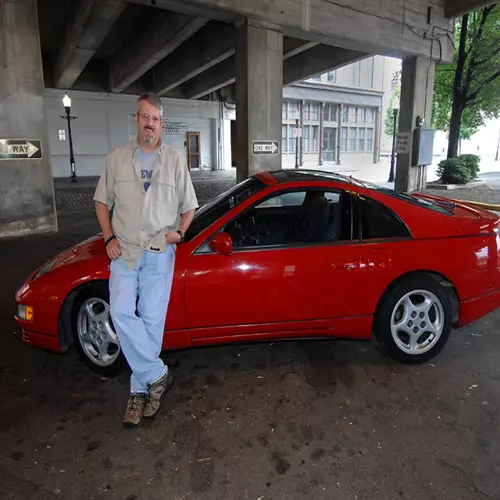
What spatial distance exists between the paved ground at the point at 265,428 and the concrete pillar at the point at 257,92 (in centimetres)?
833

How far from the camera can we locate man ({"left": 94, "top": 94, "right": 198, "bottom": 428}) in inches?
105

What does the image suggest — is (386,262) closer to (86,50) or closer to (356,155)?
(86,50)

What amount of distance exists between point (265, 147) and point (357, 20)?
492 centimetres

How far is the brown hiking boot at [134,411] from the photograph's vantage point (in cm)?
279

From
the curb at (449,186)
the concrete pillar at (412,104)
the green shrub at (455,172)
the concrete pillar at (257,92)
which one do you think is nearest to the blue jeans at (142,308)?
the concrete pillar at (257,92)

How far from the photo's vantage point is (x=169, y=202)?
2754 millimetres

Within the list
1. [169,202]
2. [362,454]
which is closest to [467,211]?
[362,454]

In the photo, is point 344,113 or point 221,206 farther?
point 344,113

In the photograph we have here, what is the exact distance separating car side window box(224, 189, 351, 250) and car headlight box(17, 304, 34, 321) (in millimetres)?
1599

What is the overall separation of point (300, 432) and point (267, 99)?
10127mm

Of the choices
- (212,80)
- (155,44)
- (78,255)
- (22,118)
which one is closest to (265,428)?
(78,255)

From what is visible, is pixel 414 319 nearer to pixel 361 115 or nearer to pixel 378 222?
pixel 378 222

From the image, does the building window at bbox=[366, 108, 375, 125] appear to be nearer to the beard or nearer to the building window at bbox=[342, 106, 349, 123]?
the building window at bbox=[342, 106, 349, 123]

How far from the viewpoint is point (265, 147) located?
11.7 metres
